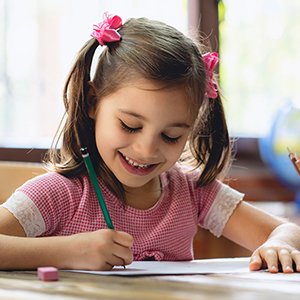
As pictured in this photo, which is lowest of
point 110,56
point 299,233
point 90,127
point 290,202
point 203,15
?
point 290,202

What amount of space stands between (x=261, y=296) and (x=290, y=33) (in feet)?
5.72

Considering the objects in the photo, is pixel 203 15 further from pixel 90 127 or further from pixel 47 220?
pixel 47 220

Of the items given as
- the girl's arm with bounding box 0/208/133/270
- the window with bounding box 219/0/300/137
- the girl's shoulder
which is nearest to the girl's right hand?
the girl's arm with bounding box 0/208/133/270

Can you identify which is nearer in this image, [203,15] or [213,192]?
[213,192]

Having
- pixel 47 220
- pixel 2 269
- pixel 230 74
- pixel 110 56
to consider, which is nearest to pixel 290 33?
pixel 230 74

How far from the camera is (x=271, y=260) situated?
60 cm

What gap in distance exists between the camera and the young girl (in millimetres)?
598

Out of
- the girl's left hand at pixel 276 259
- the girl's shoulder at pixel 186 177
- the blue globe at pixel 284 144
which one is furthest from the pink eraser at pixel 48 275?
the blue globe at pixel 284 144

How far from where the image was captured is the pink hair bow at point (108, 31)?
30.9 inches

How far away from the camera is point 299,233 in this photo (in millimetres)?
790

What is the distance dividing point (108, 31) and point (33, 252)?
17.7 inches

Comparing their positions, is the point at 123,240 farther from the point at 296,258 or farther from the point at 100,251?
the point at 296,258

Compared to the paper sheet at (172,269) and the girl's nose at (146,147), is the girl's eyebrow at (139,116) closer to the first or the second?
the girl's nose at (146,147)

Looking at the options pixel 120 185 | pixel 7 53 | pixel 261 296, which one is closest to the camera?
pixel 261 296
